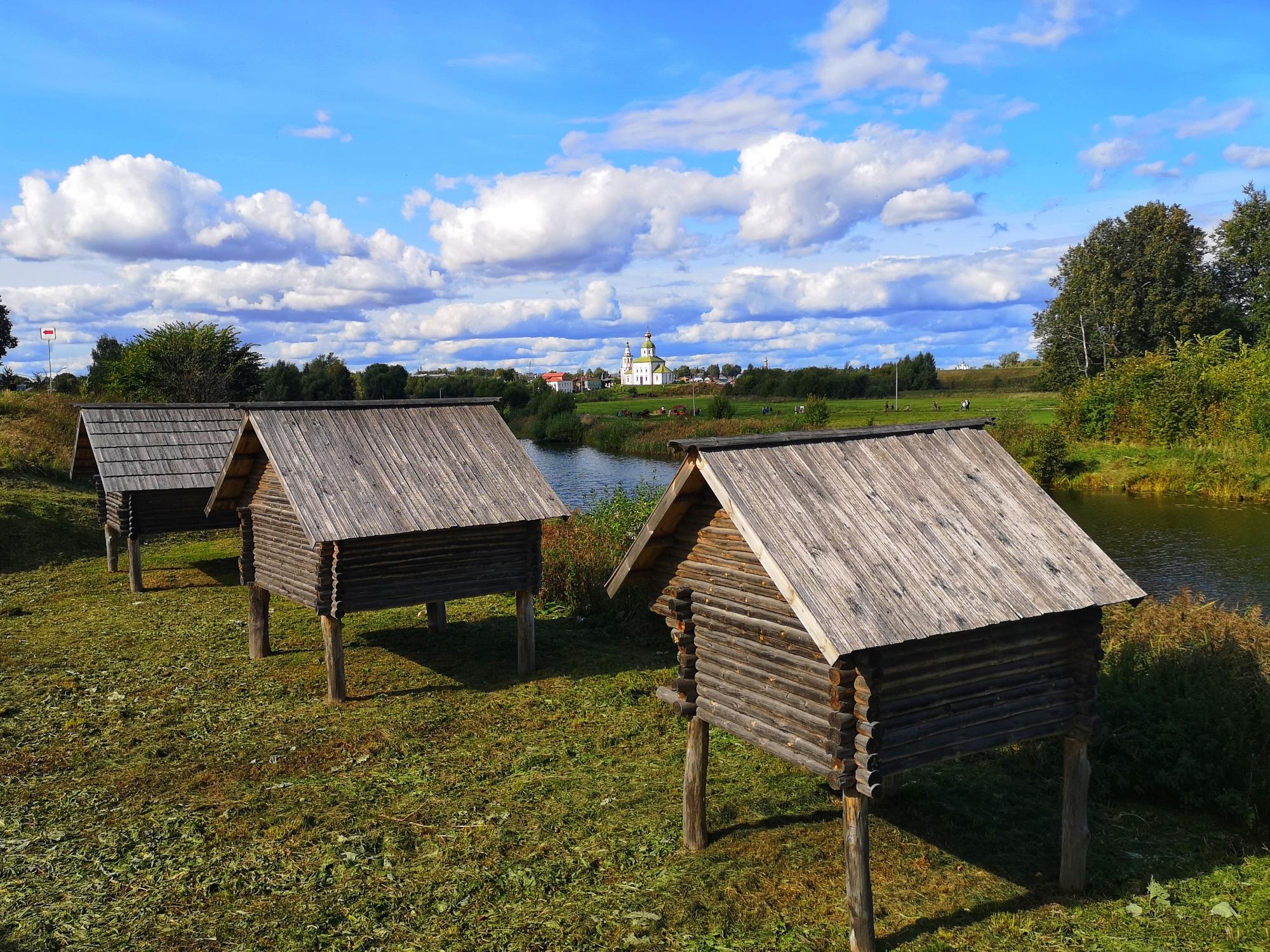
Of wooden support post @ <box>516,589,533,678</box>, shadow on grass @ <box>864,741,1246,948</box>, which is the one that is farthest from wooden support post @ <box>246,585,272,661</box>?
shadow on grass @ <box>864,741,1246,948</box>

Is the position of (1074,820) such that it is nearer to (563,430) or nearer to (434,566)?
(434,566)

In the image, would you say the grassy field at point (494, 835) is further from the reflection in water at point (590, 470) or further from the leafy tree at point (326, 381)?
the leafy tree at point (326, 381)

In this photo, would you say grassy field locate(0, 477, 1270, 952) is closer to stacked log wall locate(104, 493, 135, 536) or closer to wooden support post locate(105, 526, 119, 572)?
stacked log wall locate(104, 493, 135, 536)

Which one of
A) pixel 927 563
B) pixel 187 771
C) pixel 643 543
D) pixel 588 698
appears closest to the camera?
pixel 927 563

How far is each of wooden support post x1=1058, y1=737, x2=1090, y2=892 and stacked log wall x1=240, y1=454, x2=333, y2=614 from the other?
10251 millimetres

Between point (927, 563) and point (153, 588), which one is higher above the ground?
point (927, 563)

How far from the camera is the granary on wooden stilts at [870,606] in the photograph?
7.52 meters

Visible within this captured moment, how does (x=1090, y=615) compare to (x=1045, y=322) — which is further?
(x=1045, y=322)

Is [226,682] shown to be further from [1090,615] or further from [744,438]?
[1090,615]

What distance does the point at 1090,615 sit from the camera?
848 cm

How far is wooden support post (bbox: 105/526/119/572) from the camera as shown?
2412 cm

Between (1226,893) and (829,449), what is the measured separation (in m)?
5.75

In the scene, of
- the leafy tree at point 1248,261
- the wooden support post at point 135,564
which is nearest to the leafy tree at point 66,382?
the wooden support post at point 135,564

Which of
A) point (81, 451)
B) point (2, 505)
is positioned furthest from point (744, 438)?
point (2, 505)
